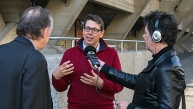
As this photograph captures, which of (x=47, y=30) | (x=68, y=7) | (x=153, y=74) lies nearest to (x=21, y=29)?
(x=47, y=30)

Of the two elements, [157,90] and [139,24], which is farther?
[139,24]

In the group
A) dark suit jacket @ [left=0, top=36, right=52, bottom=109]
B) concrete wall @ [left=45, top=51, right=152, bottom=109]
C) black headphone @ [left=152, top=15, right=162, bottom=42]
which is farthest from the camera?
concrete wall @ [left=45, top=51, right=152, bottom=109]

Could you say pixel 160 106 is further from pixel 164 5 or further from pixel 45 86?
pixel 164 5

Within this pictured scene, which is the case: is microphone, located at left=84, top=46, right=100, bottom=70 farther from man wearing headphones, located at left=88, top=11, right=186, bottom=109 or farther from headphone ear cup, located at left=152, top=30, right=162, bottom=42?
headphone ear cup, located at left=152, top=30, right=162, bottom=42

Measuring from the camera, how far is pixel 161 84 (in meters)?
1.99

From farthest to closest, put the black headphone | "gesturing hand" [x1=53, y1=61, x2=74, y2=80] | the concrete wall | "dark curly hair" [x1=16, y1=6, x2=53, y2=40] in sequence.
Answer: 1. the concrete wall
2. "gesturing hand" [x1=53, y1=61, x2=74, y2=80]
3. the black headphone
4. "dark curly hair" [x1=16, y1=6, x2=53, y2=40]

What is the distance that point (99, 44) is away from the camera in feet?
9.91

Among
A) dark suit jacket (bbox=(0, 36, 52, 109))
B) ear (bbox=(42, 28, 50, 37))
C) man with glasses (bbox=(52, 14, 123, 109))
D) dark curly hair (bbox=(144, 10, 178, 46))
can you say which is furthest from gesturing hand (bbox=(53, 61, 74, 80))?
dark curly hair (bbox=(144, 10, 178, 46))

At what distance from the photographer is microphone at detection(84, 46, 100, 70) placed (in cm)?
263

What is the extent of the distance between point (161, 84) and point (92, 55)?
Answer: 3.04ft

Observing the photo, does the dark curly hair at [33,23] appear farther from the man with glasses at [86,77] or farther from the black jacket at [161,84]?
the black jacket at [161,84]

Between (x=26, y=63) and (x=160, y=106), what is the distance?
0.98m

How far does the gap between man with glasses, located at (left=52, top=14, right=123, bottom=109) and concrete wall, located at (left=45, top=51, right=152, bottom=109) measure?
0.84m

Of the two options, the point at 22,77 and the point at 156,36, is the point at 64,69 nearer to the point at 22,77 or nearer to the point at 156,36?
the point at 22,77
